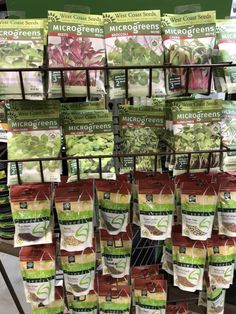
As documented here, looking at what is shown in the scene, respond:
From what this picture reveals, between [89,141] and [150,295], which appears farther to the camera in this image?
[150,295]

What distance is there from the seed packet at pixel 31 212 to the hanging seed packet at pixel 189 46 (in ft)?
1.33

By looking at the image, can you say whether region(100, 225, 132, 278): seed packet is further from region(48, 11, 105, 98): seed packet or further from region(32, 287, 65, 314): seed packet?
region(48, 11, 105, 98): seed packet

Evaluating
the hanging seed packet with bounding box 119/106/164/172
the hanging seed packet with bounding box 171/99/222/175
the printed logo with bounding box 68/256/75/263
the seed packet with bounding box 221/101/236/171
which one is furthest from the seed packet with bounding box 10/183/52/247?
the seed packet with bounding box 221/101/236/171

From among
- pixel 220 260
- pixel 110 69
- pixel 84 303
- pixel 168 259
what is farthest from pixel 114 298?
pixel 110 69

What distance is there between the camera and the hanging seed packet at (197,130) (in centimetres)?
81

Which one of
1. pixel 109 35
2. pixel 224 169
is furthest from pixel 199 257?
pixel 109 35

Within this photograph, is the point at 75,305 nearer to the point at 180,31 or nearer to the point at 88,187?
the point at 88,187

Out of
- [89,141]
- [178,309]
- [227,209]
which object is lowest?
[178,309]

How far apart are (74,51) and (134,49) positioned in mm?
132

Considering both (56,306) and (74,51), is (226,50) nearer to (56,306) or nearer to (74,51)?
(74,51)

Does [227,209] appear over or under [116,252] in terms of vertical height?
over

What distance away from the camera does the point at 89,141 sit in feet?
2.71

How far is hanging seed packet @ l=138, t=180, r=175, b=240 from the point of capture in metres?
0.88

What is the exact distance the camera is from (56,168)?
0.80m
